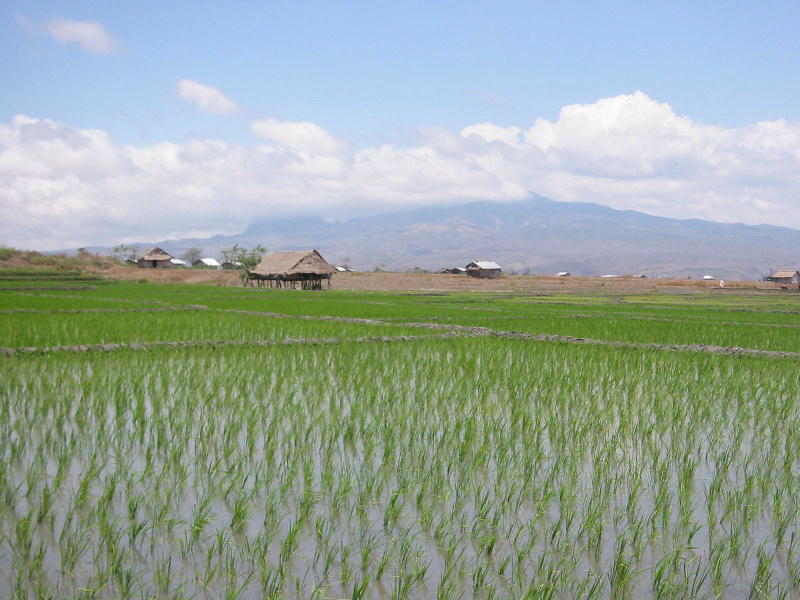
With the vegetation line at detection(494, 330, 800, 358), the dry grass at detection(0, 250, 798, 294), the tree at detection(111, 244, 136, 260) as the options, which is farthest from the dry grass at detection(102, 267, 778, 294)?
the tree at detection(111, 244, 136, 260)

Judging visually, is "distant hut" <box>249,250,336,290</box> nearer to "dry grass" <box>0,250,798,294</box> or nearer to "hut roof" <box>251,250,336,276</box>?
"hut roof" <box>251,250,336,276</box>

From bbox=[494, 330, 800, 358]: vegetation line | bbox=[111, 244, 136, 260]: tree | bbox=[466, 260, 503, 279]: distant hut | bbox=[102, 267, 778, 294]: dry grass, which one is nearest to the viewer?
bbox=[494, 330, 800, 358]: vegetation line

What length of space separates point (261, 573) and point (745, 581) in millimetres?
2124

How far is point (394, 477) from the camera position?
4.43 meters

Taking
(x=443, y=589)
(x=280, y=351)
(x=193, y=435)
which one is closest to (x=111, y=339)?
(x=280, y=351)

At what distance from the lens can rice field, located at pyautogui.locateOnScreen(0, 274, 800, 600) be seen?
10.2 ft

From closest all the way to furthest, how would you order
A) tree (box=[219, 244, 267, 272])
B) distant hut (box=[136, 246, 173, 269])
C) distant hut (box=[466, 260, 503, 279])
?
1. distant hut (box=[136, 246, 173, 269])
2. distant hut (box=[466, 260, 503, 279])
3. tree (box=[219, 244, 267, 272])

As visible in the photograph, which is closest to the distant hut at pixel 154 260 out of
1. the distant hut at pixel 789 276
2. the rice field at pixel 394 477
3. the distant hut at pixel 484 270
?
the distant hut at pixel 484 270

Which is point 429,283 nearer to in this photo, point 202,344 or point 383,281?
point 383,281

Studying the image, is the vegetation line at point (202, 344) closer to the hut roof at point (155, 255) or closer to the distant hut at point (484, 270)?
the distant hut at point (484, 270)

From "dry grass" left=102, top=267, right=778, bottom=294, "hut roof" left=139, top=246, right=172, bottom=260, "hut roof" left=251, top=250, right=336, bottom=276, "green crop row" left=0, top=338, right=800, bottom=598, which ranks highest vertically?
"hut roof" left=139, top=246, right=172, bottom=260

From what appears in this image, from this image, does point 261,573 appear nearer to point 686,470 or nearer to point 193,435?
point 193,435

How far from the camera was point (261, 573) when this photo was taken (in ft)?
9.96

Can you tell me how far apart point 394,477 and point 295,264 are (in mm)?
34808
